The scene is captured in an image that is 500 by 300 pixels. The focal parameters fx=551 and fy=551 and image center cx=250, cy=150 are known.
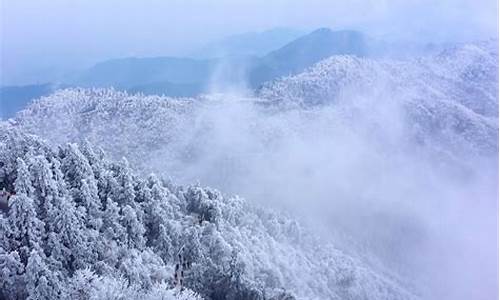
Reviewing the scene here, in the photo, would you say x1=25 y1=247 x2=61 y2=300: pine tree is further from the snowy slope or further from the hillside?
the snowy slope

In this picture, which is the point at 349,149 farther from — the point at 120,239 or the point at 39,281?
the point at 39,281

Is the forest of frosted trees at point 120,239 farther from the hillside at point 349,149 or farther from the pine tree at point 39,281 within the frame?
the hillside at point 349,149

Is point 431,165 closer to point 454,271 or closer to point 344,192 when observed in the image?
point 344,192

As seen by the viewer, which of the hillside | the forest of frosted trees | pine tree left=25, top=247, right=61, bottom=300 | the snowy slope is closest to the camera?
pine tree left=25, top=247, right=61, bottom=300

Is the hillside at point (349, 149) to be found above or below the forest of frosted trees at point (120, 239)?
below

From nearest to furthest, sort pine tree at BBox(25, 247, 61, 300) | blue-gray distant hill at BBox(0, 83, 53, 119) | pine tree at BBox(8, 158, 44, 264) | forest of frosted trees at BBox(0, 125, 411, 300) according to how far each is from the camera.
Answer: pine tree at BBox(25, 247, 61, 300)
forest of frosted trees at BBox(0, 125, 411, 300)
pine tree at BBox(8, 158, 44, 264)
blue-gray distant hill at BBox(0, 83, 53, 119)

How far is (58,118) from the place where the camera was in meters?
126

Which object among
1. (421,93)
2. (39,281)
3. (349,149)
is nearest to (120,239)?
(39,281)

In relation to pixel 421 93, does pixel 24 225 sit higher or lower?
higher

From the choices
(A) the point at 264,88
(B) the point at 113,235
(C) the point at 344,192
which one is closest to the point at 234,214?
(B) the point at 113,235

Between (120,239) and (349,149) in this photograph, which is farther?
(349,149)

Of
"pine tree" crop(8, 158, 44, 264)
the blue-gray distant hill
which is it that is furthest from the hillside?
"pine tree" crop(8, 158, 44, 264)

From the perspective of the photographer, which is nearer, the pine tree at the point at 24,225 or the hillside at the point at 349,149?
the pine tree at the point at 24,225

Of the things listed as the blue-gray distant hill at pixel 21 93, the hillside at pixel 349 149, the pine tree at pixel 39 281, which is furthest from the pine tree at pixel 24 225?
the blue-gray distant hill at pixel 21 93
